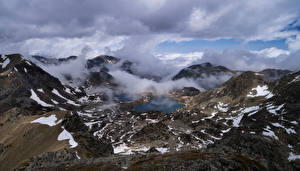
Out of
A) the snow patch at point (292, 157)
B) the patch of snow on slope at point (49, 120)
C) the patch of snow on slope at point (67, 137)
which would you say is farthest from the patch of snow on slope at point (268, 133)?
the patch of snow on slope at point (49, 120)

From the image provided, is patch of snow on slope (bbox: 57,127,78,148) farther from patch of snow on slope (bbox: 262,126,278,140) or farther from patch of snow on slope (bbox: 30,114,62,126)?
patch of snow on slope (bbox: 262,126,278,140)

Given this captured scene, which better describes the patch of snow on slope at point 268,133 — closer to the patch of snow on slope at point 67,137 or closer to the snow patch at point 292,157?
the snow patch at point 292,157

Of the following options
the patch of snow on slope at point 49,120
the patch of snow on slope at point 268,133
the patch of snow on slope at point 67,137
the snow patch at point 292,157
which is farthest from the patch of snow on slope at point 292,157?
the patch of snow on slope at point 49,120

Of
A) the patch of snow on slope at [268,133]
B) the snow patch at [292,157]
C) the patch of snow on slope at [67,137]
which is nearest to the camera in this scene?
the snow patch at [292,157]

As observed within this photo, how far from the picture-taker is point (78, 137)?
83.8 m

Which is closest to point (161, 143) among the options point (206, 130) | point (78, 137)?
point (206, 130)

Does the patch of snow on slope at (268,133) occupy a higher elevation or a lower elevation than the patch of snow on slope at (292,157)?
higher

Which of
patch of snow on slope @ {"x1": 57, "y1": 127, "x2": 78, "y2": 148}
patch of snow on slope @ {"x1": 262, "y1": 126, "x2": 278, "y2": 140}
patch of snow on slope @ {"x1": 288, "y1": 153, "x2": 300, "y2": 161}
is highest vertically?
patch of snow on slope @ {"x1": 57, "y1": 127, "x2": 78, "y2": 148}

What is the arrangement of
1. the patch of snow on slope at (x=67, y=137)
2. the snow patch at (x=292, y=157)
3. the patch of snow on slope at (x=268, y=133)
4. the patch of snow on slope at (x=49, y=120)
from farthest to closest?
the patch of snow on slope at (x=49, y=120) → the patch of snow on slope at (x=268, y=133) → the patch of snow on slope at (x=67, y=137) → the snow patch at (x=292, y=157)

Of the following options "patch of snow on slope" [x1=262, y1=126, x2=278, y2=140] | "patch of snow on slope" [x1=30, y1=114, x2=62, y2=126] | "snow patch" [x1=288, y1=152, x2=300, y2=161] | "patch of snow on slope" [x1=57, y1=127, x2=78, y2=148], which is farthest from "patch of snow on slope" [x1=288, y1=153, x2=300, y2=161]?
"patch of snow on slope" [x1=30, y1=114, x2=62, y2=126]

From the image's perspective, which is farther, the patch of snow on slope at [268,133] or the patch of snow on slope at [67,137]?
the patch of snow on slope at [268,133]

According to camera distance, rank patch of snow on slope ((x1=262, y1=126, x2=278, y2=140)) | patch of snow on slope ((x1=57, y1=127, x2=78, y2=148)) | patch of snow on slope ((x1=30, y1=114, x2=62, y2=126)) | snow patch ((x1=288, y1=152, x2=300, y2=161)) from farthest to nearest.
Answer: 1. patch of snow on slope ((x1=30, y1=114, x2=62, y2=126))
2. patch of snow on slope ((x1=262, y1=126, x2=278, y2=140))
3. patch of snow on slope ((x1=57, y1=127, x2=78, y2=148))
4. snow patch ((x1=288, y1=152, x2=300, y2=161))

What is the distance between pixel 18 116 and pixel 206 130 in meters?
172

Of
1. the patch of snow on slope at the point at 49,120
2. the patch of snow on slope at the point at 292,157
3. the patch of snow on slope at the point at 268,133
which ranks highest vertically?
the patch of snow on slope at the point at 49,120
